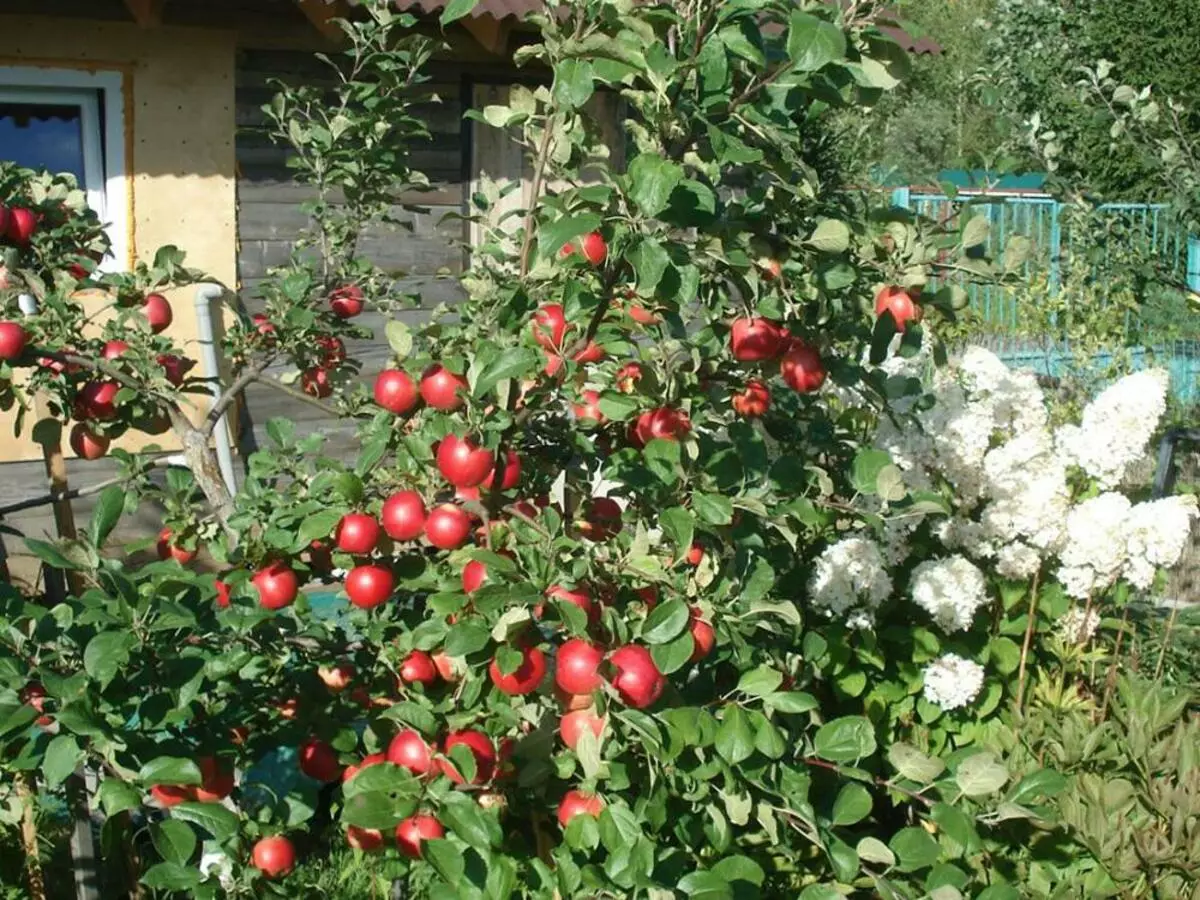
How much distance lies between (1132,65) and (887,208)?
14805 mm

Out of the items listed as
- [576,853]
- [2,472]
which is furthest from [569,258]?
[2,472]

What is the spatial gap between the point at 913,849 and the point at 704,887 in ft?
1.28

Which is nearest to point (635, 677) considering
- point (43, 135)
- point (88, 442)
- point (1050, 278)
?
point (88, 442)

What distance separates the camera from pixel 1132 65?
50.7 feet

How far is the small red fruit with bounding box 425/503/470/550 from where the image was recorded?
2010 mm

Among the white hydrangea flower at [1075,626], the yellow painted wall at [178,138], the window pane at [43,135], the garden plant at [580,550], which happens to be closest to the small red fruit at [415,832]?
the garden plant at [580,550]

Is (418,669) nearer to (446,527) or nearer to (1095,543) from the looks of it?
(446,527)

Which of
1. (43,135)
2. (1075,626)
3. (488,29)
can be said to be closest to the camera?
(1075,626)

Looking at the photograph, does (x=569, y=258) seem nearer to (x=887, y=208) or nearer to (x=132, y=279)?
(x=887, y=208)

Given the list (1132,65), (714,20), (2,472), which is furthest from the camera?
(1132,65)

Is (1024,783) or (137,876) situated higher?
(1024,783)

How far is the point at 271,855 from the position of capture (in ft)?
7.32

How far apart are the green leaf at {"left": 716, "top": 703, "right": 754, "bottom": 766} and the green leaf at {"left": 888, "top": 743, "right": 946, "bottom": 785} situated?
0.51 m

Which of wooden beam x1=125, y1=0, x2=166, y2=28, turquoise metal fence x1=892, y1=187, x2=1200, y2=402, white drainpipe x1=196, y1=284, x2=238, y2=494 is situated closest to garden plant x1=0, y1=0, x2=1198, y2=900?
white drainpipe x1=196, y1=284, x2=238, y2=494
